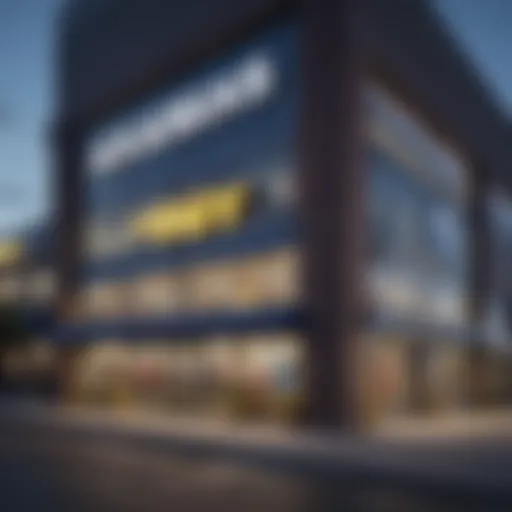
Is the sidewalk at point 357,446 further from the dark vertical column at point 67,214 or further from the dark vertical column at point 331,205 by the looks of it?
the dark vertical column at point 67,214

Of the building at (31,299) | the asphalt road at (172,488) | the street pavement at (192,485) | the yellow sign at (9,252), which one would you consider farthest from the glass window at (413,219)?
the yellow sign at (9,252)

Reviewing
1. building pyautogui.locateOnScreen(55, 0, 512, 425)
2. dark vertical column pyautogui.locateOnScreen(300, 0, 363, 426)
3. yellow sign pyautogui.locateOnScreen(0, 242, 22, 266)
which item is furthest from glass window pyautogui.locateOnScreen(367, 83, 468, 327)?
yellow sign pyautogui.locateOnScreen(0, 242, 22, 266)

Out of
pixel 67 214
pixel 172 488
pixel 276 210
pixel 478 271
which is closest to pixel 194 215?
pixel 276 210

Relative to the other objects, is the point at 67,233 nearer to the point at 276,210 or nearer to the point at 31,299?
the point at 31,299

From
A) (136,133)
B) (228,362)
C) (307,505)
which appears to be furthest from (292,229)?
(307,505)

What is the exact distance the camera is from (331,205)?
25328mm

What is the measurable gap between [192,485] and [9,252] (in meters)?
36.4

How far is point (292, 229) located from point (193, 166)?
24.3ft

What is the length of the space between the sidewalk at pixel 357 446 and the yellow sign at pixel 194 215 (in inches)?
317

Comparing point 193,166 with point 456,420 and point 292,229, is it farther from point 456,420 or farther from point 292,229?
point 456,420

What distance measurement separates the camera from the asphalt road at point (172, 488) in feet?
35.0

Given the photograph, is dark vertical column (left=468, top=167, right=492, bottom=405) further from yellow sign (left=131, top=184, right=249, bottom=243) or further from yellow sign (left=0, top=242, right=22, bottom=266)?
yellow sign (left=0, top=242, right=22, bottom=266)

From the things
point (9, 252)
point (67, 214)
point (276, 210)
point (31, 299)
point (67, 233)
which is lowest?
point (31, 299)

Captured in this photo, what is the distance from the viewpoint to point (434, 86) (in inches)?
1300
